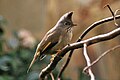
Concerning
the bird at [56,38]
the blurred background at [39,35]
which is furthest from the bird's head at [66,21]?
the blurred background at [39,35]

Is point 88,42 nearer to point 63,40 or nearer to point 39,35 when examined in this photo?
point 63,40

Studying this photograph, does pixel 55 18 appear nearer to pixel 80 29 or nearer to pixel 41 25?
pixel 80 29

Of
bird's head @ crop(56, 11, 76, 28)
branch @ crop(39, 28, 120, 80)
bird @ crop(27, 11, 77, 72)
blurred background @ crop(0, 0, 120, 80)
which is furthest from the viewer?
blurred background @ crop(0, 0, 120, 80)

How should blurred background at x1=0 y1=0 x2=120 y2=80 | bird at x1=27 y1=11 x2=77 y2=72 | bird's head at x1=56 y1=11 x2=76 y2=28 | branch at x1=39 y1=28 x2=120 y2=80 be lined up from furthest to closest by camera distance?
blurred background at x1=0 y1=0 x2=120 y2=80 < bird at x1=27 y1=11 x2=77 y2=72 < bird's head at x1=56 y1=11 x2=76 y2=28 < branch at x1=39 y1=28 x2=120 y2=80

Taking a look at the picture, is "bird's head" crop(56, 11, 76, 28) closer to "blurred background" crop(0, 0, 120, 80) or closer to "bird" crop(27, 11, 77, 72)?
"bird" crop(27, 11, 77, 72)

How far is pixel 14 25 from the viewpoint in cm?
426

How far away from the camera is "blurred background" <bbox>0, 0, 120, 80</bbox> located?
2.27 m

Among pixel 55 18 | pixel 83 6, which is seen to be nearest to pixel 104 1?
pixel 83 6

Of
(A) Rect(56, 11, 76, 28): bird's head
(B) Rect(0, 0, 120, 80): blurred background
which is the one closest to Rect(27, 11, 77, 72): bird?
(A) Rect(56, 11, 76, 28): bird's head

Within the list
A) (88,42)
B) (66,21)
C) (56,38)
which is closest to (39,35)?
(56,38)

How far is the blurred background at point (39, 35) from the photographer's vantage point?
2.27m

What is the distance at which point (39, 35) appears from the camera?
412 centimetres

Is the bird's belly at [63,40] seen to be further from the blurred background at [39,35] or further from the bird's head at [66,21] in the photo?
the blurred background at [39,35]

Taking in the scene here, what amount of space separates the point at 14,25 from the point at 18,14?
0.13 meters
